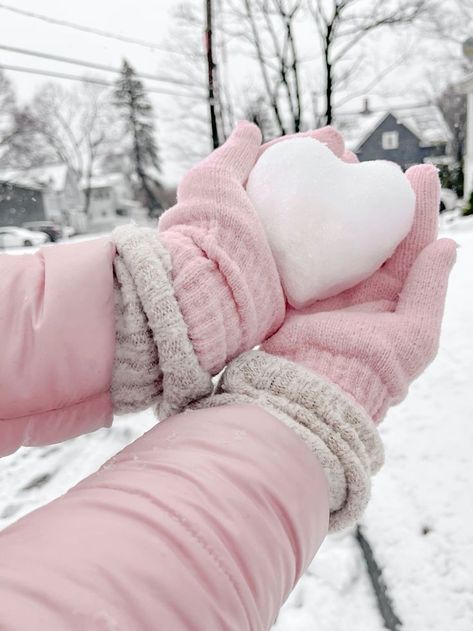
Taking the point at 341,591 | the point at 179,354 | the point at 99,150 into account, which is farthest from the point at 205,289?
the point at 99,150

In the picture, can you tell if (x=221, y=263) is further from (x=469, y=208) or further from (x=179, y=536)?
(x=469, y=208)

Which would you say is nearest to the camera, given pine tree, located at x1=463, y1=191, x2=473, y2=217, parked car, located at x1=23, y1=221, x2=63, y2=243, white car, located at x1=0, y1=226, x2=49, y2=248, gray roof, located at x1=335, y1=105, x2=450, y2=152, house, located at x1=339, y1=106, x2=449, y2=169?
pine tree, located at x1=463, y1=191, x2=473, y2=217

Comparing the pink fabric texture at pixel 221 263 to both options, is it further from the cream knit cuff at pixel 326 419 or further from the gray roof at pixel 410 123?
the gray roof at pixel 410 123

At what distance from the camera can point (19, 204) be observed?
17.2m

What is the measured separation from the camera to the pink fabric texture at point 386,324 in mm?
800

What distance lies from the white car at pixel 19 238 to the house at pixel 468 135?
10452mm

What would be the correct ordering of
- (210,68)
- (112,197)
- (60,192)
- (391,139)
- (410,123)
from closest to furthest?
(210,68) → (391,139) → (410,123) → (60,192) → (112,197)

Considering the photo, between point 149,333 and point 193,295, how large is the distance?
0.09 metres

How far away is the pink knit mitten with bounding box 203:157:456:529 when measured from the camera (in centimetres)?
74

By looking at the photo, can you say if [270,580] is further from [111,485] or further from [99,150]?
[99,150]

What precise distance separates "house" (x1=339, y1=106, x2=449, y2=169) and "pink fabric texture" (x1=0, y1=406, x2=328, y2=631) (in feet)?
40.3

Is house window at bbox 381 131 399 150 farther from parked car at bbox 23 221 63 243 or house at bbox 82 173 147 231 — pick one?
house at bbox 82 173 147 231

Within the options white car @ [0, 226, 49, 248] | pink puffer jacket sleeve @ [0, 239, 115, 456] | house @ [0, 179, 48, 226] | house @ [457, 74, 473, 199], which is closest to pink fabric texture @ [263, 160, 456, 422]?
pink puffer jacket sleeve @ [0, 239, 115, 456]

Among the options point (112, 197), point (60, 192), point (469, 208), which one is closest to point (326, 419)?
point (469, 208)
